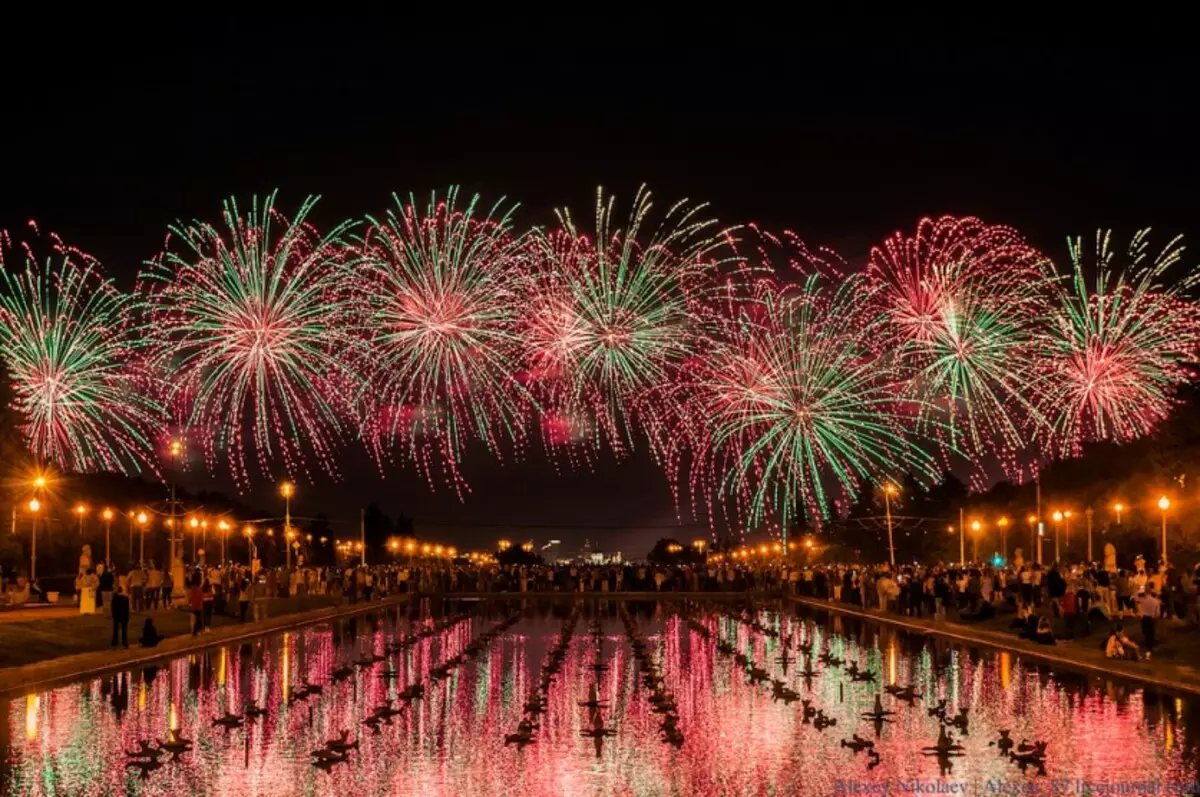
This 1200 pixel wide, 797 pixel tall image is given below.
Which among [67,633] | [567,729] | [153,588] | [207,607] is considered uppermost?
[153,588]

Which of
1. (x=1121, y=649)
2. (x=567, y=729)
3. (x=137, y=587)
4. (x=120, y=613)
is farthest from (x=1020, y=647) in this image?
(x=137, y=587)

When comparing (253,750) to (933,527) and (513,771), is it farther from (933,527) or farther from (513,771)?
(933,527)

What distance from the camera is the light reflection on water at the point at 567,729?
50.0 feet

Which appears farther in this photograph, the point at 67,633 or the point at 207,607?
the point at 207,607

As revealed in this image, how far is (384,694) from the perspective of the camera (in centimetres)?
2477

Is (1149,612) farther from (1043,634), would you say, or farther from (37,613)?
(37,613)

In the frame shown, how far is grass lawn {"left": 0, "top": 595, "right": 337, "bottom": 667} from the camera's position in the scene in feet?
96.5

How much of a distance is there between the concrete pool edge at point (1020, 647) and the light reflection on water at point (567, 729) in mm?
787

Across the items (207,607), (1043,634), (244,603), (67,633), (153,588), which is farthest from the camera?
(153,588)

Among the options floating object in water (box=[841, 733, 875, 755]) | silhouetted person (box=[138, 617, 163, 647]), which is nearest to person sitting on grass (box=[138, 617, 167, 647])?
silhouetted person (box=[138, 617, 163, 647])

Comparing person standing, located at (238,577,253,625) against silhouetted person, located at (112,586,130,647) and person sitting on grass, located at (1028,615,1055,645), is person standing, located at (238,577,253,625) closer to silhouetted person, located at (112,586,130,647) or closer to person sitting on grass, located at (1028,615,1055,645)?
silhouetted person, located at (112,586,130,647)

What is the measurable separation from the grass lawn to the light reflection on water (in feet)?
8.03

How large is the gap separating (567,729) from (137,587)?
2659 centimetres

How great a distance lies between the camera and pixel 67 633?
33375 millimetres
